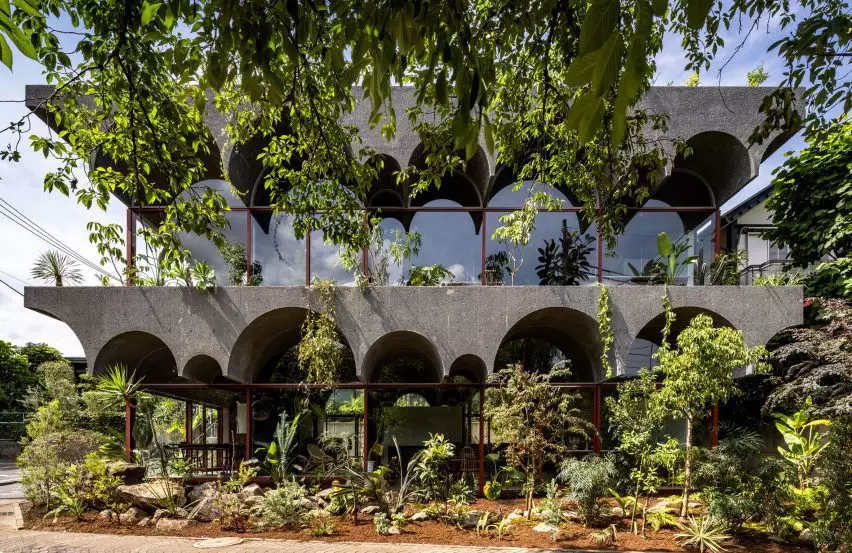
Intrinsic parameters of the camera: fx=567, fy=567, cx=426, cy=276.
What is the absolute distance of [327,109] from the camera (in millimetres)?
6758

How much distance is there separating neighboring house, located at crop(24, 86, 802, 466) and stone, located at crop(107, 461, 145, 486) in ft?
5.12

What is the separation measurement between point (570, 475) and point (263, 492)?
5.39 meters

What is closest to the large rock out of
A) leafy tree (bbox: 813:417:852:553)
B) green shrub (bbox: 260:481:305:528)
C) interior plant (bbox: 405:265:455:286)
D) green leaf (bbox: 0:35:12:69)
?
green shrub (bbox: 260:481:305:528)

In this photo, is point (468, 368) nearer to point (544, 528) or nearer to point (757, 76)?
point (544, 528)

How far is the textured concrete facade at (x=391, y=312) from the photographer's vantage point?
11086 millimetres

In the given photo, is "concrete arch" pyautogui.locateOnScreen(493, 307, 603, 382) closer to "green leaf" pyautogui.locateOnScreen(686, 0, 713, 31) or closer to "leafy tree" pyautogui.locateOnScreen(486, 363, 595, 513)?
"leafy tree" pyautogui.locateOnScreen(486, 363, 595, 513)

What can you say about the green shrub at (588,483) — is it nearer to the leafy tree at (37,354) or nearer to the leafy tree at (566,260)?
the leafy tree at (566,260)

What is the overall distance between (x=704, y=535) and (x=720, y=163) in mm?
7998

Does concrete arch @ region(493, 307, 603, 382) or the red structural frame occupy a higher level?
the red structural frame

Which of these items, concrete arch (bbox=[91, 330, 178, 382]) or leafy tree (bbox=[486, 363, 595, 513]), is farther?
concrete arch (bbox=[91, 330, 178, 382])

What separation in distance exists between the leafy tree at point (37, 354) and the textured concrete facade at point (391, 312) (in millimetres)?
21417

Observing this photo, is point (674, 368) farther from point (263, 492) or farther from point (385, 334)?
point (263, 492)

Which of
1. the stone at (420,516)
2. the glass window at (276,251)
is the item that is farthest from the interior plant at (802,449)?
the glass window at (276,251)

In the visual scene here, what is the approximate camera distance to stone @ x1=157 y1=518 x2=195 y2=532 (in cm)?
854
